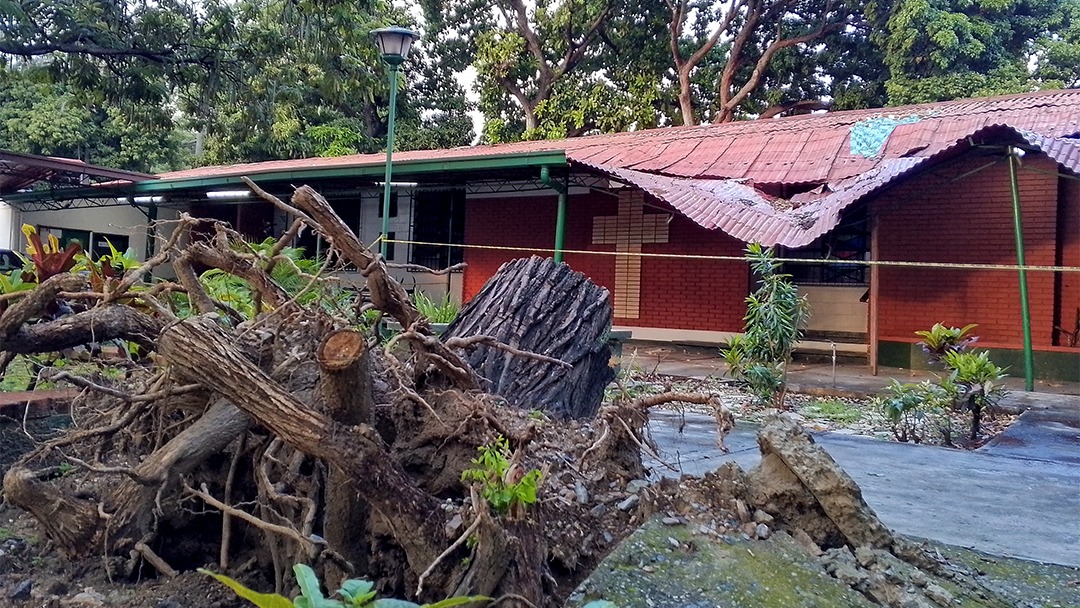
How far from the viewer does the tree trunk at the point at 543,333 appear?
402 cm

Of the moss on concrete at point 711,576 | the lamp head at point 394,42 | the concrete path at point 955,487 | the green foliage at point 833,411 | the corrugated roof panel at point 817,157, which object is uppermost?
the lamp head at point 394,42

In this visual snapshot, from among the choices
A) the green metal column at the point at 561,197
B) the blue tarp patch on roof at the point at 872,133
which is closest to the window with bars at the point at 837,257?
the blue tarp patch on roof at the point at 872,133

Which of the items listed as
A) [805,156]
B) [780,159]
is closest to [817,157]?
[805,156]

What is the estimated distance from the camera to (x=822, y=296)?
37.2 ft

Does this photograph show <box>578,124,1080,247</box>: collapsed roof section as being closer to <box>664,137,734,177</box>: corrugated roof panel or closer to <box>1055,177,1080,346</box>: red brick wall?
<box>664,137,734,177</box>: corrugated roof panel

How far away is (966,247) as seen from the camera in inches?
403

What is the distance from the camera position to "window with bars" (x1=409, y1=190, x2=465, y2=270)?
14.8 metres

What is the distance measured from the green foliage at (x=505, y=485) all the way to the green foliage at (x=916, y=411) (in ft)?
13.9

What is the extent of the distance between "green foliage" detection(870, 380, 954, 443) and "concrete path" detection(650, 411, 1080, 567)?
372 millimetres

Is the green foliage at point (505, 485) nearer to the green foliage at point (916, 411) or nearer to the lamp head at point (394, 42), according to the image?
the green foliage at point (916, 411)

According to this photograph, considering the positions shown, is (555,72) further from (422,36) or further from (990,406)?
(990,406)

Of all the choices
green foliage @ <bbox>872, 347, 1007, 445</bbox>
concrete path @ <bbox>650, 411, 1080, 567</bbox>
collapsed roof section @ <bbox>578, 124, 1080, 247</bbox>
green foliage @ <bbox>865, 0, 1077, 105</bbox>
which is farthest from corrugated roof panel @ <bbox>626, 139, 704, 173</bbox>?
green foliage @ <bbox>865, 0, 1077, 105</bbox>

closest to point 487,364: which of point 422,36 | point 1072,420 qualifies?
point 1072,420

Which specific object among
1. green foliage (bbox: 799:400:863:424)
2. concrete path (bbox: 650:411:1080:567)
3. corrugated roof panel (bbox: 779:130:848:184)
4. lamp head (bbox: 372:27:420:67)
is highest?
lamp head (bbox: 372:27:420:67)
